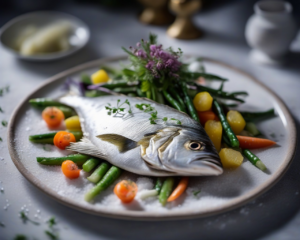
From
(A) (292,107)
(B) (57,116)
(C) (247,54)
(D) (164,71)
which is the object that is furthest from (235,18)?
(B) (57,116)

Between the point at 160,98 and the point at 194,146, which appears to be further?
the point at 160,98

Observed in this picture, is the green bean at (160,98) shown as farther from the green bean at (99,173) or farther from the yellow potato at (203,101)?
the green bean at (99,173)

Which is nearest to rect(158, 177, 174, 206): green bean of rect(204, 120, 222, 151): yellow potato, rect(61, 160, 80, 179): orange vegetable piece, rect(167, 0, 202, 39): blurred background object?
rect(204, 120, 222, 151): yellow potato

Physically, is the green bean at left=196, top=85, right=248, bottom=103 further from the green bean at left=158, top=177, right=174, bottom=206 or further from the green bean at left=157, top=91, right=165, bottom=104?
the green bean at left=158, top=177, right=174, bottom=206

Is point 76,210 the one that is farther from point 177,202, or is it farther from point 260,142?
point 260,142

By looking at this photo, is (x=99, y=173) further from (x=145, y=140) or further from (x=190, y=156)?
(x=190, y=156)

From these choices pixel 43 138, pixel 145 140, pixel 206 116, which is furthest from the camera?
pixel 206 116

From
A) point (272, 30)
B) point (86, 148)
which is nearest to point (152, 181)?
point (86, 148)
